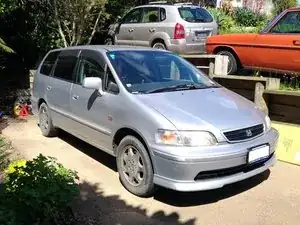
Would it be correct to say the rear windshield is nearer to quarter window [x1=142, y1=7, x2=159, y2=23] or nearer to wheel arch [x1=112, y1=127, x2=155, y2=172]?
quarter window [x1=142, y1=7, x2=159, y2=23]

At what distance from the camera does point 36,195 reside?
3920 millimetres

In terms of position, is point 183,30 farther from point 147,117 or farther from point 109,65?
point 147,117

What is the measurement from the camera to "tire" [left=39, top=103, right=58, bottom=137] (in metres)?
7.52

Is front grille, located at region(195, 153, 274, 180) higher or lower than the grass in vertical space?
lower

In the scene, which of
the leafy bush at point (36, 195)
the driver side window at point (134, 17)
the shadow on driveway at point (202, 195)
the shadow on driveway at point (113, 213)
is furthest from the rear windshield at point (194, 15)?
the leafy bush at point (36, 195)

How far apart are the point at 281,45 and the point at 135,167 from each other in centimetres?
424

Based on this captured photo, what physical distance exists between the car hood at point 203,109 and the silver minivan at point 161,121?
0.01 meters

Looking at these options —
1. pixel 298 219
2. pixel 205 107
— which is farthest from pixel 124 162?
pixel 298 219

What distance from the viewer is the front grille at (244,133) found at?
466cm

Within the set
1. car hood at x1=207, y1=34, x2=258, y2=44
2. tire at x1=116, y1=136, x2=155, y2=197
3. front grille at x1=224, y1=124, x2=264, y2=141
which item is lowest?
tire at x1=116, y1=136, x2=155, y2=197

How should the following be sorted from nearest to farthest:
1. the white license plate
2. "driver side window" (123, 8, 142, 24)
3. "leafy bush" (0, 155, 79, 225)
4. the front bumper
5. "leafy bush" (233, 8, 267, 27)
→ 1. "leafy bush" (0, 155, 79, 225)
2. the front bumper
3. the white license plate
4. "driver side window" (123, 8, 142, 24)
5. "leafy bush" (233, 8, 267, 27)

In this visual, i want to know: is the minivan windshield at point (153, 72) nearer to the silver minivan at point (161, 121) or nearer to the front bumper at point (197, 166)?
the silver minivan at point (161, 121)

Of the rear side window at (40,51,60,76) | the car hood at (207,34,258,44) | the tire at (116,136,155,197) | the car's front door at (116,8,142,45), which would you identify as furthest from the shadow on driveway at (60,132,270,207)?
the car's front door at (116,8,142,45)

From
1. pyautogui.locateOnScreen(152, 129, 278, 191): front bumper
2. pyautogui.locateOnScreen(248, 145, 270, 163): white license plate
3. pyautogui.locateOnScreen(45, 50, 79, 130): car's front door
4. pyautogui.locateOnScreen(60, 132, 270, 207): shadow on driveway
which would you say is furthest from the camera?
pyautogui.locateOnScreen(45, 50, 79, 130): car's front door
